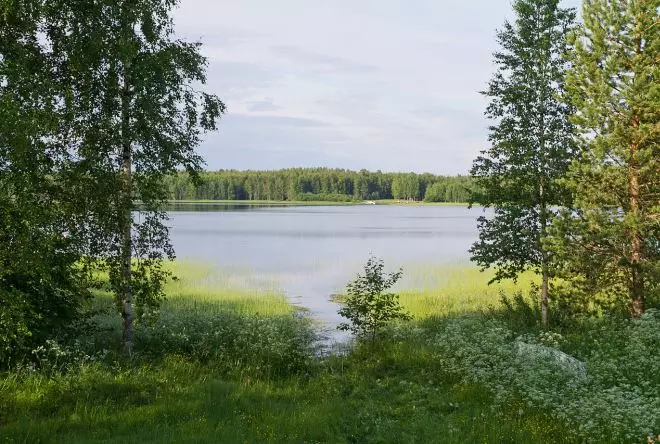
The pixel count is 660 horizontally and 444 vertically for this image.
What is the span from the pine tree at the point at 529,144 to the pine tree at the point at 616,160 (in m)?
1.70

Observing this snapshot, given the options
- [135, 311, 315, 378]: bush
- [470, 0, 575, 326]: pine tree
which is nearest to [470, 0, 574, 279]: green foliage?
[470, 0, 575, 326]: pine tree

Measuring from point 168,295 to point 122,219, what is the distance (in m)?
13.7

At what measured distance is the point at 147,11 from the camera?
12258 millimetres

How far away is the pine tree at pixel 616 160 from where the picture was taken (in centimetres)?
1327

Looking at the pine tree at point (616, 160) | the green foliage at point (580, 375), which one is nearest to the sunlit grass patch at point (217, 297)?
the green foliage at point (580, 375)

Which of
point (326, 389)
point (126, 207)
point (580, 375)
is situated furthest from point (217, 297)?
point (580, 375)

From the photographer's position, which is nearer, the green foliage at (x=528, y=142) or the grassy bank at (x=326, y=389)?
the grassy bank at (x=326, y=389)

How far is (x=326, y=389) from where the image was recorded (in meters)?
11.3

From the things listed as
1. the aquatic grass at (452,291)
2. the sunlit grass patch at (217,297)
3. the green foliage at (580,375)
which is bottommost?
the sunlit grass patch at (217,297)

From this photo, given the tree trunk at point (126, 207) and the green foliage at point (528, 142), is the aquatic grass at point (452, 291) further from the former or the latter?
the tree trunk at point (126, 207)

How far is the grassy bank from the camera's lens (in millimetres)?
8108

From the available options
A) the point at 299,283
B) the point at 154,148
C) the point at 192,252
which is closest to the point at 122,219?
the point at 154,148

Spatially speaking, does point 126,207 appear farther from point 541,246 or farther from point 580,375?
point 541,246

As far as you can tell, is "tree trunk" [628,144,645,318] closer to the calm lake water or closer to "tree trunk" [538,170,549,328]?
"tree trunk" [538,170,549,328]
